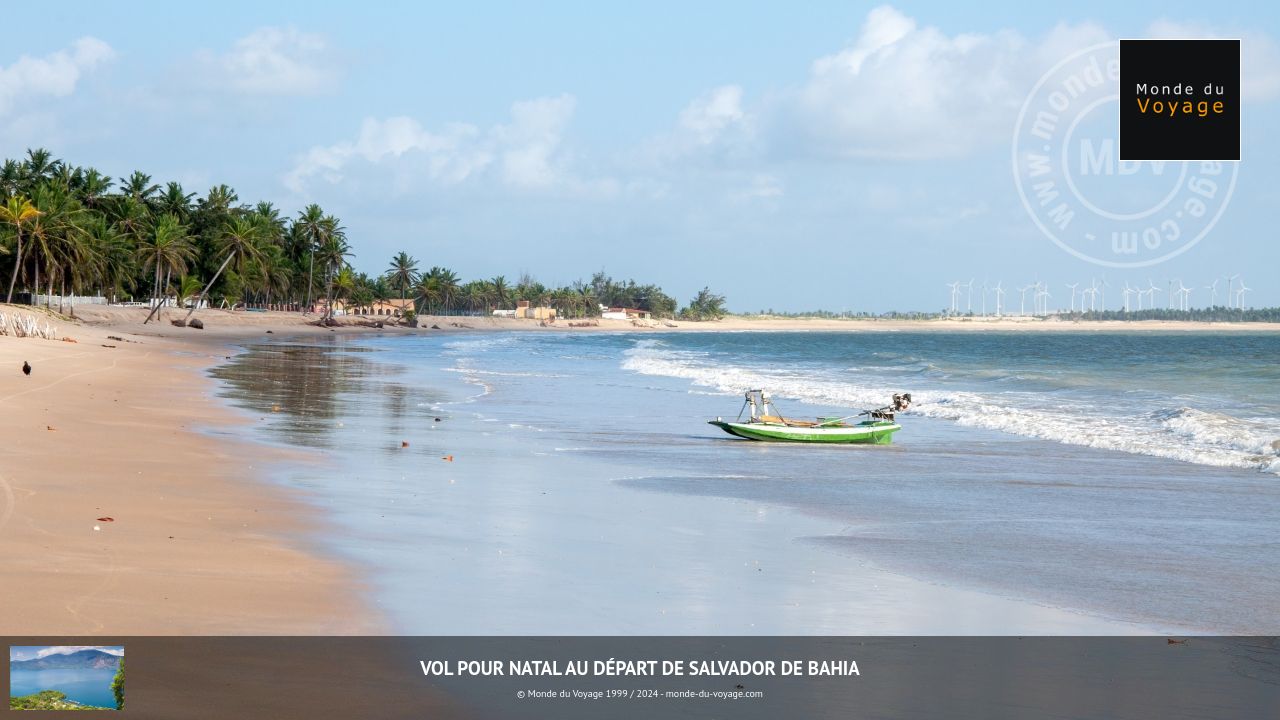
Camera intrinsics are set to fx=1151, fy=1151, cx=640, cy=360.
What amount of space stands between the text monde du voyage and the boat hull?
50.0 ft

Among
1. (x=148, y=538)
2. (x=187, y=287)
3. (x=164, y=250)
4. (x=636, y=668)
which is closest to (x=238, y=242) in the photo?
(x=187, y=287)

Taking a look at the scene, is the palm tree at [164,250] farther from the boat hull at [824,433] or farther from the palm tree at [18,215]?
the boat hull at [824,433]

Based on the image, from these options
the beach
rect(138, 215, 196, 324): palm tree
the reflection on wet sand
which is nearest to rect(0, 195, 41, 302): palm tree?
rect(138, 215, 196, 324): palm tree

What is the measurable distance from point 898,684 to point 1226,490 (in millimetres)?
11355

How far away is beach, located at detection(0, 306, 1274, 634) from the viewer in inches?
310

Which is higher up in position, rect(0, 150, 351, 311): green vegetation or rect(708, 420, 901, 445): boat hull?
rect(0, 150, 351, 311): green vegetation

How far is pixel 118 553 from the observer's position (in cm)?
883

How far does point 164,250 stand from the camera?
92250 mm

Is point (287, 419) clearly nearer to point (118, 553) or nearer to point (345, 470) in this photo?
point (345, 470)

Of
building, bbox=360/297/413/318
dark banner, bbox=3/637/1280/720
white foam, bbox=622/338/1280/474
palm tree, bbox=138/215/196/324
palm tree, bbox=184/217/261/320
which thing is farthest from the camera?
building, bbox=360/297/413/318

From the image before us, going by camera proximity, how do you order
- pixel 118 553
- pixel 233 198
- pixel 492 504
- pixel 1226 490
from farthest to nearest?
pixel 233 198, pixel 1226 490, pixel 492 504, pixel 118 553

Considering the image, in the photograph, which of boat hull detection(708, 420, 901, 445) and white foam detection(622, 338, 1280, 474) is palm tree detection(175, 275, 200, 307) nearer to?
white foam detection(622, 338, 1280, 474)

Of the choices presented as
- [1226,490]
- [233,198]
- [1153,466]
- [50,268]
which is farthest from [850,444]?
[233,198]

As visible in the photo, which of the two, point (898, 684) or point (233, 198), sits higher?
point (233, 198)
